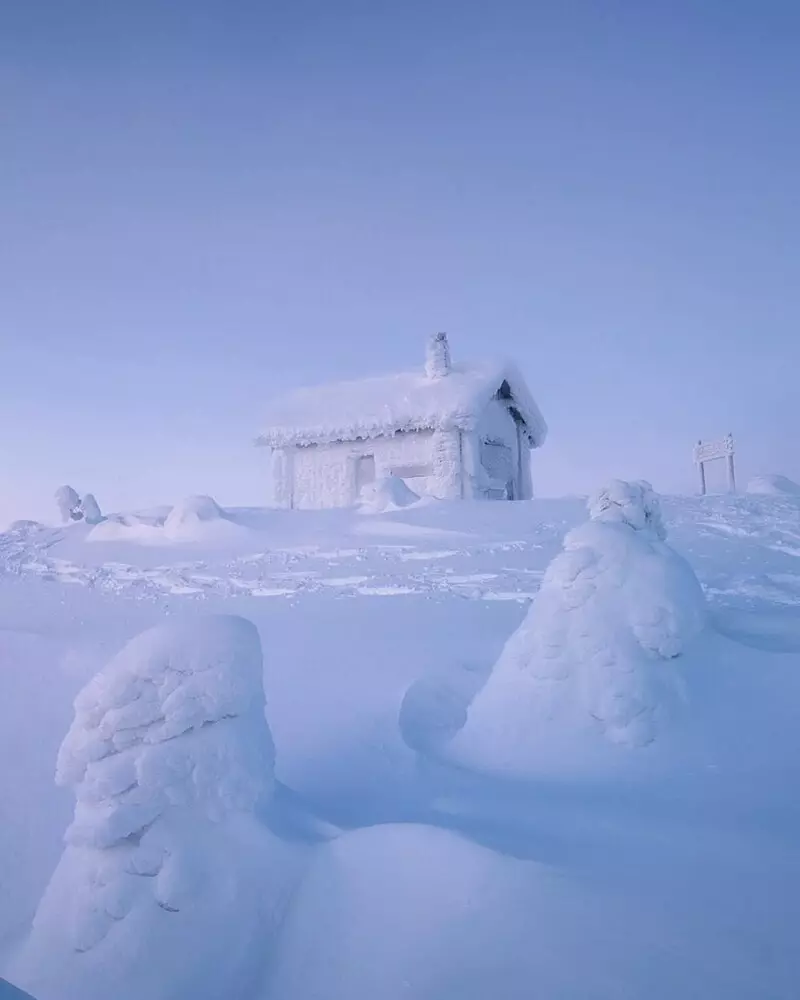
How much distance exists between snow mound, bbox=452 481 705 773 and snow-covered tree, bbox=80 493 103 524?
12479 mm

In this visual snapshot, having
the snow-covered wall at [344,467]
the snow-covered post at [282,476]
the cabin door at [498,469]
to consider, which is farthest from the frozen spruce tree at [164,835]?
the snow-covered post at [282,476]

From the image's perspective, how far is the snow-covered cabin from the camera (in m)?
17.5

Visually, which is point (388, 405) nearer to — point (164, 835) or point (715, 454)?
point (715, 454)

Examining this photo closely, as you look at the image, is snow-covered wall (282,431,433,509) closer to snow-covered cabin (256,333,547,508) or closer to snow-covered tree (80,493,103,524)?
snow-covered cabin (256,333,547,508)

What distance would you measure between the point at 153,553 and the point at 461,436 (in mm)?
8167

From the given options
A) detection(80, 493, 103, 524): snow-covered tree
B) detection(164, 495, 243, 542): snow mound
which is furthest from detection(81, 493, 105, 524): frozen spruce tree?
detection(164, 495, 243, 542): snow mound

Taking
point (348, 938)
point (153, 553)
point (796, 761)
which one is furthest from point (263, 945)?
point (153, 553)

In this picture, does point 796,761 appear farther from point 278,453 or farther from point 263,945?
point 278,453

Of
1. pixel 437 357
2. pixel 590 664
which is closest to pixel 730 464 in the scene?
pixel 437 357

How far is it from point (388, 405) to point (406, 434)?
905 millimetres

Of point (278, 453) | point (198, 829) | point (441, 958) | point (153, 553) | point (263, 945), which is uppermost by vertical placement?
point (278, 453)

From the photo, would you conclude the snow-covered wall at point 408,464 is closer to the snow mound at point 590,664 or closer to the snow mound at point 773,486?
the snow mound at point 773,486

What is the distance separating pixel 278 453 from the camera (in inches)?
767

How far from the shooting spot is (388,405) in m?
18.3
